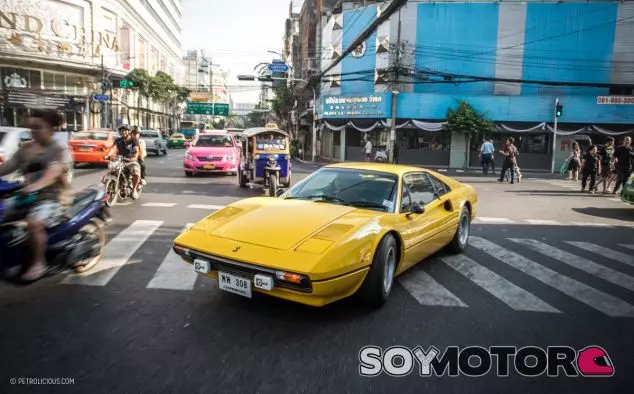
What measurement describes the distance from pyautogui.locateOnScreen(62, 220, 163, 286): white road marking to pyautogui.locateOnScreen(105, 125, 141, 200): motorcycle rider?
9.46 feet

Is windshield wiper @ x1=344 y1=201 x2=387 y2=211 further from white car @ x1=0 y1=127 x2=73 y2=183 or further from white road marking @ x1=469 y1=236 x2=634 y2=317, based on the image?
white car @ x1=0 y1=127 x2=73 y2=183

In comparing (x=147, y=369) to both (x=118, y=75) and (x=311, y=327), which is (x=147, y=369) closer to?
(x=311, y=327)

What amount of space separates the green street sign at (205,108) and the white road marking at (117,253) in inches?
2440

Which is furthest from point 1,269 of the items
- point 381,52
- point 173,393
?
point 381,52

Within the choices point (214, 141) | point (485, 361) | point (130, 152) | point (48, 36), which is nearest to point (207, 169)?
point (214, 141)

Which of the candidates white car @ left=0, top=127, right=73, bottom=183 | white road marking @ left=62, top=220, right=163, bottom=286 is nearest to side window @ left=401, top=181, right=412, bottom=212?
white road marking @ left=62, top=220, right=163, bottom=286

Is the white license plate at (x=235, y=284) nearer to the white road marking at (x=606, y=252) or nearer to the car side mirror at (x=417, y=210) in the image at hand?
the car side mirror at (x=417, y=210)

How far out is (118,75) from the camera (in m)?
46.2

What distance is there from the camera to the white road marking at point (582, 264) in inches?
223

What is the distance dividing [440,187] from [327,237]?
9.32ft

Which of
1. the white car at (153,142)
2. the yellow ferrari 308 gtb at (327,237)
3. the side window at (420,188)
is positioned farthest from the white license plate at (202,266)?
the white car at (153,142)

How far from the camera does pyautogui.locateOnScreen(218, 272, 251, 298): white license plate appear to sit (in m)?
3.79

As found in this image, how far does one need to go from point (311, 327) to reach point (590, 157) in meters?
14.7

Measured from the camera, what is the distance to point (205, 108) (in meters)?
67.6
